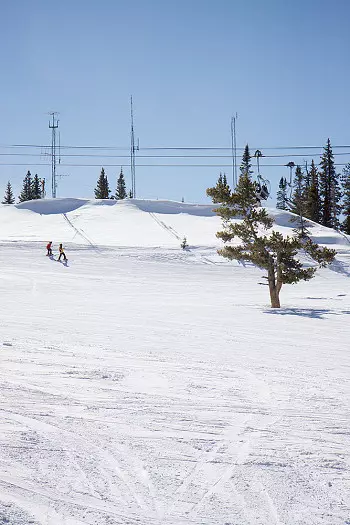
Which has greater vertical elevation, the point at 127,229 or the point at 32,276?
the point at 127,229

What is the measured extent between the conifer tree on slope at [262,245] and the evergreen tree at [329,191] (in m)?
55.9

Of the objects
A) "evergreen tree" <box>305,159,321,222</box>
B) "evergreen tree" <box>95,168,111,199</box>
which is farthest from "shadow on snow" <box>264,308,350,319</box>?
"evergreen tree" <box>95,168,111,199</box>

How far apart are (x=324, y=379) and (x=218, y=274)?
114ft

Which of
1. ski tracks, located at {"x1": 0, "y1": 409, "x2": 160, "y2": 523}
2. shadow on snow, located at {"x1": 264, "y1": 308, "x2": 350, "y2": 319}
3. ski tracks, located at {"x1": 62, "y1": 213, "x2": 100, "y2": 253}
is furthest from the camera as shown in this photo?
ski tracks, located at {"x1": 62, "y1": 213, "x2": 100, "y2": 253}

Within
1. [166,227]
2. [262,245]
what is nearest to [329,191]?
[166,227]

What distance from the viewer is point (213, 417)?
618 centimetres

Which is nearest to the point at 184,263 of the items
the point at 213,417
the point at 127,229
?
the point at 127,229

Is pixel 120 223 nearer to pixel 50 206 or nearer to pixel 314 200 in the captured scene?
pixel 50 206

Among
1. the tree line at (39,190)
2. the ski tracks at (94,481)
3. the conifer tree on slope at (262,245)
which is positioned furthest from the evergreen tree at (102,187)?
the ski tracks at (94,481)

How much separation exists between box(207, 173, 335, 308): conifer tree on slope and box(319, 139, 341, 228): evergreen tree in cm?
5587

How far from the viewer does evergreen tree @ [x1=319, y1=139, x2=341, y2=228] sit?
7644 centimetres

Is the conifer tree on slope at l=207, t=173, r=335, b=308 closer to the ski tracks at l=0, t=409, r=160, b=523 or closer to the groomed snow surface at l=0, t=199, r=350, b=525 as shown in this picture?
the groomed snow surface at l=0, t=199, r=350, b=525

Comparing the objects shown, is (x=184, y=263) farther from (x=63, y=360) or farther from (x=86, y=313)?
(x=63, y=360)

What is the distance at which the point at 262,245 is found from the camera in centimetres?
2328
